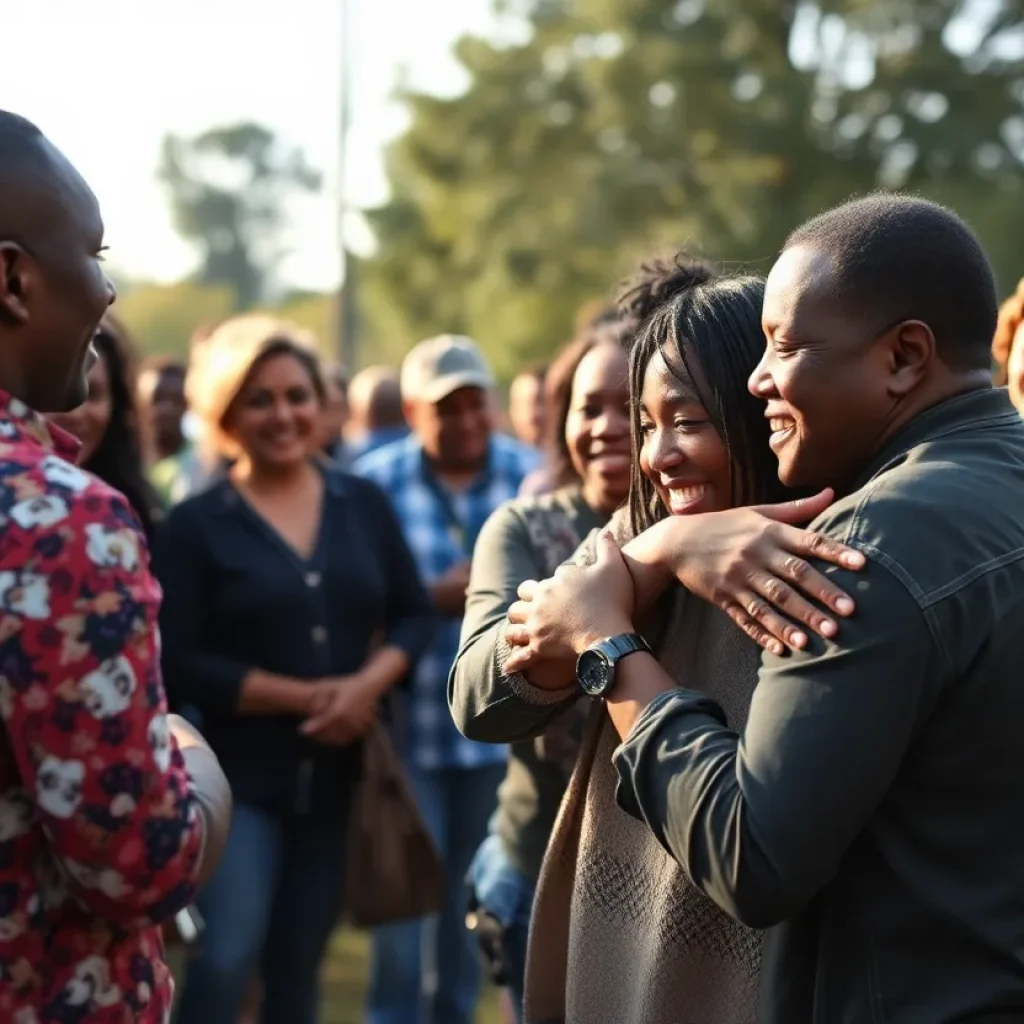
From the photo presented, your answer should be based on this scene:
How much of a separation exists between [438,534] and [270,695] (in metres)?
1.64

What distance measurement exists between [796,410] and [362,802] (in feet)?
9.14

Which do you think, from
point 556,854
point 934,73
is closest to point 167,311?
point 934,73

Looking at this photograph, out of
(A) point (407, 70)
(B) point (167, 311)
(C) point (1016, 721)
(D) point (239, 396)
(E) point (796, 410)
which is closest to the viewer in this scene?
(C) point (1016, 721)

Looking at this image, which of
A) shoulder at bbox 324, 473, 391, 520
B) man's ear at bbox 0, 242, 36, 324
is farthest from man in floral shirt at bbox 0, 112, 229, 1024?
shoulder at bbox 324, 473, 391, 520

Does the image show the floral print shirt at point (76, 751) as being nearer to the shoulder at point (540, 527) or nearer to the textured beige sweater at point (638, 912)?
the textured beige sweater at point (638, 912)

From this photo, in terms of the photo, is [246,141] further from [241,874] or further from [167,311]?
[241,874]

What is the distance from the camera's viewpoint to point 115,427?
436 centimetres

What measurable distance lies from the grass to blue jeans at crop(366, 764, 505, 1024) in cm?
87

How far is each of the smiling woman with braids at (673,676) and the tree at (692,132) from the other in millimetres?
18088

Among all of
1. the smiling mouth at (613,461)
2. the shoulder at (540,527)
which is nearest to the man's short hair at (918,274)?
the shoulder at (540,527)

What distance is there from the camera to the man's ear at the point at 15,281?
2.05 metres

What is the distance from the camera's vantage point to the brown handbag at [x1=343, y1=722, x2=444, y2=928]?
451cm

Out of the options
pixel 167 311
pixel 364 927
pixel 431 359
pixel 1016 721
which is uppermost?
pixel 1016 721

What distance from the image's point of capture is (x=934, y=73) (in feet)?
75.0
